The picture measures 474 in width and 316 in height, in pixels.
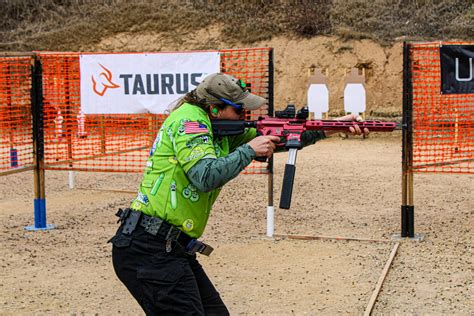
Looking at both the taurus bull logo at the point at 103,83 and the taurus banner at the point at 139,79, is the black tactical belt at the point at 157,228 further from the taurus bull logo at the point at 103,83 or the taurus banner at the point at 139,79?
the taurus bull logo at the point at 103,83

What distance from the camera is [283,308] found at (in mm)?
5871

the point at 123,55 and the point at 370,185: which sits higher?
the point at 123,55

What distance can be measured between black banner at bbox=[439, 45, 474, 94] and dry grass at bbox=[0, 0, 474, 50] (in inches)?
645

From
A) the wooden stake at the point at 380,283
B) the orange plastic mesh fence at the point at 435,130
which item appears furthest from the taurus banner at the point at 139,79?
the wooden stake at the point at 380,283

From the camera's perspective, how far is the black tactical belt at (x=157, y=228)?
12.5ft

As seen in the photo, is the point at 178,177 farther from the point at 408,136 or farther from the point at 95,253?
the point at 408,136

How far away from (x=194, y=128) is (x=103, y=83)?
204 inches

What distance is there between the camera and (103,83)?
8711mm

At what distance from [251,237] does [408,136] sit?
6.65 ft

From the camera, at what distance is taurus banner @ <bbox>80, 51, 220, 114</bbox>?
8.38 meters

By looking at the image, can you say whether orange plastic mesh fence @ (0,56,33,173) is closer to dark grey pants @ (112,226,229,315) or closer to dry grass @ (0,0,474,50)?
dark grey pants @ (112,226,229,315)

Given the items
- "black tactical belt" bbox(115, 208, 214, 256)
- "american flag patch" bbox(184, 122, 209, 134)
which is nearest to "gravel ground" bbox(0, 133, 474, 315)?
"black tactical belt" bbox(115, 208, 214, 256)

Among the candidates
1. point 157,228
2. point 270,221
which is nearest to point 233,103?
point 157,228

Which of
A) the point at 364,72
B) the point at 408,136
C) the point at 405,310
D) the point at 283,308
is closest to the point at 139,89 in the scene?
the point at 408,136
